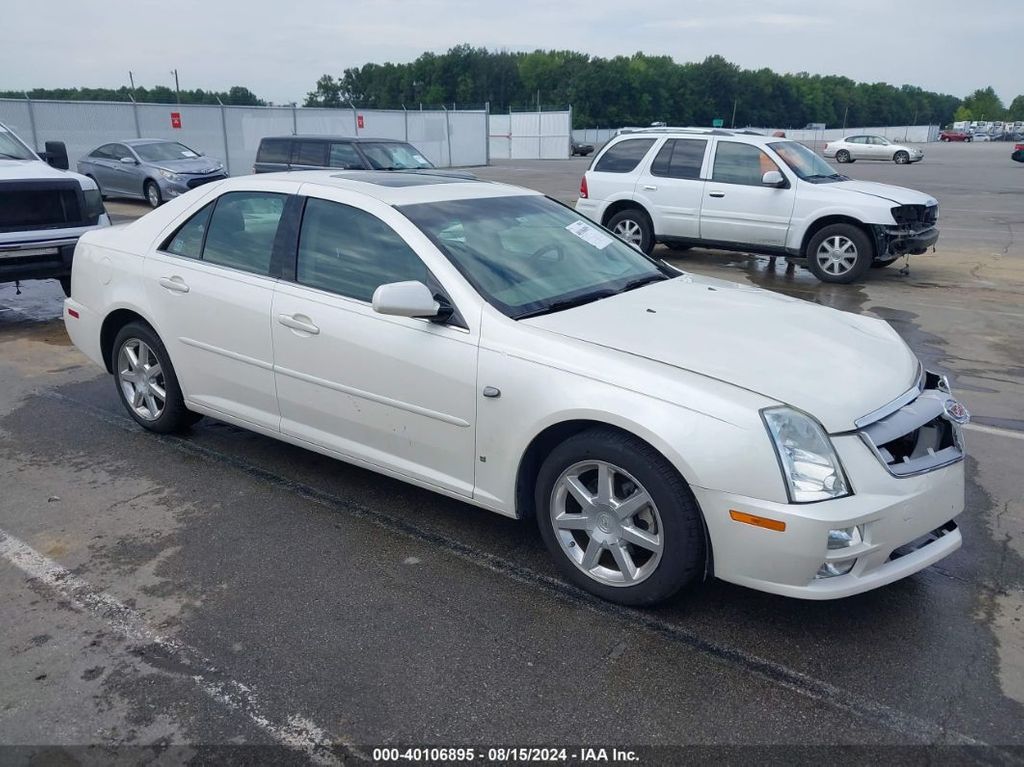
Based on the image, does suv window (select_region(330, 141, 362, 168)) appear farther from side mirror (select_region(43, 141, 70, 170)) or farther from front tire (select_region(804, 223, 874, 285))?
front tire (select_region(804, 223, 874, 285))

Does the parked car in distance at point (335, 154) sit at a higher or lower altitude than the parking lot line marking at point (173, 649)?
higher

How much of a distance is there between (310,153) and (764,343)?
13.4m

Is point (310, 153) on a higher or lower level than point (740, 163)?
lower

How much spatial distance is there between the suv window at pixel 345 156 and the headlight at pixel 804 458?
13.0m

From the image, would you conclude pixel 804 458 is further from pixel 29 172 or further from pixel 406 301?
pixel 29 172

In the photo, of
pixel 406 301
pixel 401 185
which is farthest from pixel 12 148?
pixel 406 301

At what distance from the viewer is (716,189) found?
10875mm

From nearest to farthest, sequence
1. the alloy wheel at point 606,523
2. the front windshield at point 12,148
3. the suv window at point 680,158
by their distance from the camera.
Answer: the alloy wheel at point 606,523
the front windshield at point 12,148
the suv window at point 680,158

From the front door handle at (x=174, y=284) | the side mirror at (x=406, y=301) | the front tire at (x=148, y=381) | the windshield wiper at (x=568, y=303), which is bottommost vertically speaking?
the front tire at (x=148, y=381)

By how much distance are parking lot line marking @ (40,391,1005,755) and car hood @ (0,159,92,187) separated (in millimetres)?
4943

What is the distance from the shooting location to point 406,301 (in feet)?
11.2

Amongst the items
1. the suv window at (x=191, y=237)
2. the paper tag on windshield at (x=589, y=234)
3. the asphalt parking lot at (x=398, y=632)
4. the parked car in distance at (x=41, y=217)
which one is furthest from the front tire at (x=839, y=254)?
the parked car in distance at (x=41, y=217)

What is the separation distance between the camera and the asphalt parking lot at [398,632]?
2621 mm

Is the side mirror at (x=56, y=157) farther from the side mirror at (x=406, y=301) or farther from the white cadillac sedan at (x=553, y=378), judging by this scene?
the side mirror at (x=406, y=301)
